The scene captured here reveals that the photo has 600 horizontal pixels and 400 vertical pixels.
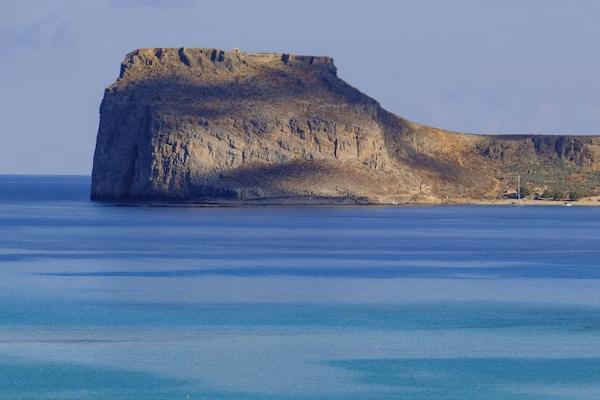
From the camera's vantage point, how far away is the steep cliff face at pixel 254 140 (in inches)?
4774

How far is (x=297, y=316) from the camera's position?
A: 4266cm

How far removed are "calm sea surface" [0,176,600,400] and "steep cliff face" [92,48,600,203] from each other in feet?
126

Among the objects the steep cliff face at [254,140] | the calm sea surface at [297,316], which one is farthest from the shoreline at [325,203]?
the calm sea surface at [297,316]

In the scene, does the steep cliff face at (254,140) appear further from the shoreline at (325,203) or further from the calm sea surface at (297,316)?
the calm sea surface at (297,316)

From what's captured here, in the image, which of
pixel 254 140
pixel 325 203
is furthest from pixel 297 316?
pixel 254 140

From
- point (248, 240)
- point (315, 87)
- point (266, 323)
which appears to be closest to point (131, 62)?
point (315, 87)

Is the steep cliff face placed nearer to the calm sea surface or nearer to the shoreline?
the shoreline

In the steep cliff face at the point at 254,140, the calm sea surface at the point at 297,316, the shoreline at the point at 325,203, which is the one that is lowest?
the calm sea surface at the point at 297,316

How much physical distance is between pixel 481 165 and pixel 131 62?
119 feet

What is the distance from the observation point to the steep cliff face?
121250mm

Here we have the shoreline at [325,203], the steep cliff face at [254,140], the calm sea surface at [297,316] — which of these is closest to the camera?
the calm sea surface at [297,316]

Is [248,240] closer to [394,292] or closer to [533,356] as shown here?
[394,292]

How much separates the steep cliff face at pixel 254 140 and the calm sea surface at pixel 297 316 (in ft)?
126

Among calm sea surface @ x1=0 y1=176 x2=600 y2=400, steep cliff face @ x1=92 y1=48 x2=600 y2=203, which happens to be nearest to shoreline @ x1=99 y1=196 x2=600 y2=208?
steep cliff face @ x1=92 y1=48 x2=600 y2=203
